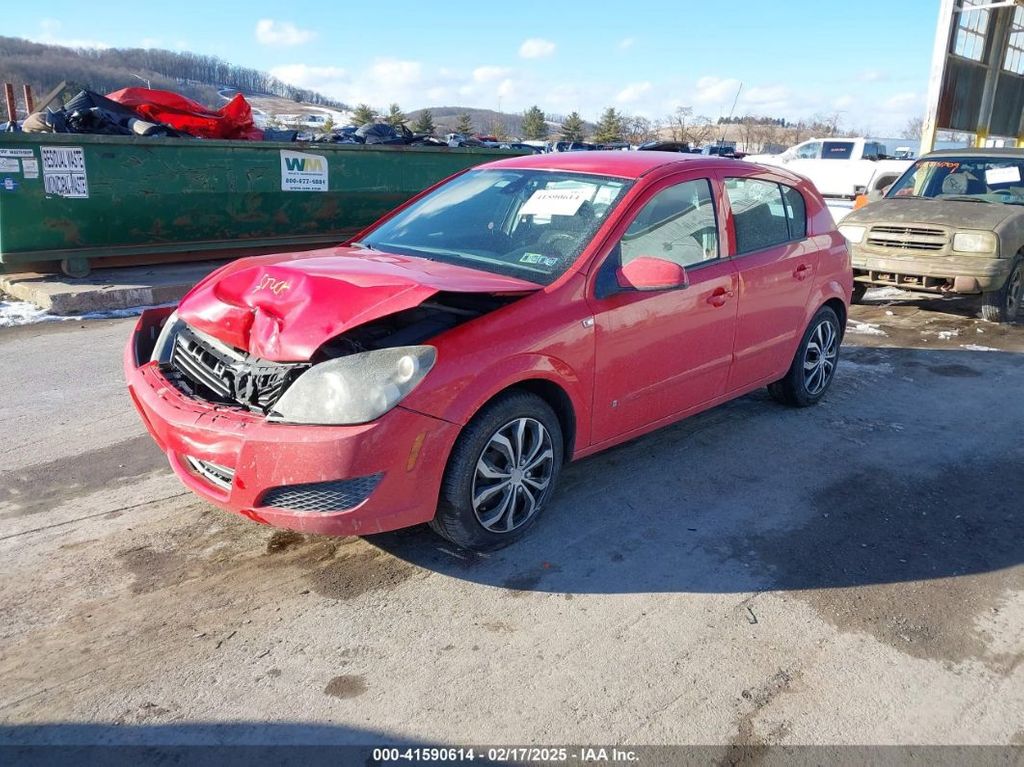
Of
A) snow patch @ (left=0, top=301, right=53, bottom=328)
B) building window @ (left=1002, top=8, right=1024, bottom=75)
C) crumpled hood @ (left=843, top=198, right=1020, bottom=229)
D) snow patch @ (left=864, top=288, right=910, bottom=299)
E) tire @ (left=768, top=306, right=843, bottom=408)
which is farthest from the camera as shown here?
building window @ (left=1002, top=8, right=1024, bottom=75)

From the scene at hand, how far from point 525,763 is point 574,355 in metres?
1.76

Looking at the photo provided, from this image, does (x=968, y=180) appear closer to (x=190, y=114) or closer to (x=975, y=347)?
(x=975, y=347)

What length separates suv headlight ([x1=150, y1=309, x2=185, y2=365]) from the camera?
375 cm

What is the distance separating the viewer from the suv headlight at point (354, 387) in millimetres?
2992

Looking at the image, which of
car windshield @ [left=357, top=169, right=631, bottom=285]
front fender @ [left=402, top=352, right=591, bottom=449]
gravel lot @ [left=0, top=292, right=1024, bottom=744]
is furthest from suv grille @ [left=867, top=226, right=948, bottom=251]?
front fender @ [left=402, top=352, right=591, bottom=449]

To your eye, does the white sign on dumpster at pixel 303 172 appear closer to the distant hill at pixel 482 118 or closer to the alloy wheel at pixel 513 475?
the alloy wheel at pixel 513 475

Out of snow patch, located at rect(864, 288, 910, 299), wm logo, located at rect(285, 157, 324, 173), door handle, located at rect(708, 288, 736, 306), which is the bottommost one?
snow patch, located at rect(864, 288, 910, 299)

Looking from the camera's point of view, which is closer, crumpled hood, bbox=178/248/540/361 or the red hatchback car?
the red hatchback car

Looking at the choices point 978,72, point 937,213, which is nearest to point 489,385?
point 937,213

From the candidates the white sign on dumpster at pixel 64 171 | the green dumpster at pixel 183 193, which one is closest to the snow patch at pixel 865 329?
the green dumpster at pixel 183 193

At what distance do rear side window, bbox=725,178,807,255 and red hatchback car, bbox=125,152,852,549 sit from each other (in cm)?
2

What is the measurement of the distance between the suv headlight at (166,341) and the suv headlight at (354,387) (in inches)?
39.4

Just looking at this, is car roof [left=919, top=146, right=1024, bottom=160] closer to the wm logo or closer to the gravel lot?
the gravel lot

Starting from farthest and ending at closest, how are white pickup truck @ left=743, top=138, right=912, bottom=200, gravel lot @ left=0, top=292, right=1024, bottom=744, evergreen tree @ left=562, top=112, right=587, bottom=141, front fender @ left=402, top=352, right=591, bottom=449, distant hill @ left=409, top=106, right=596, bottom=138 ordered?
distant hill @ left=409, top=106, right=596, bottom=138
evergreen tree @ left=562, top=112, right=587, bottom=141
white pickup truck @ left=743, top=138, right=912, bottom=200
front fender @ left=402, top=352, right=591, bottom=449
gravel lot @ left=0, top=292, right=1024, bottom=744
